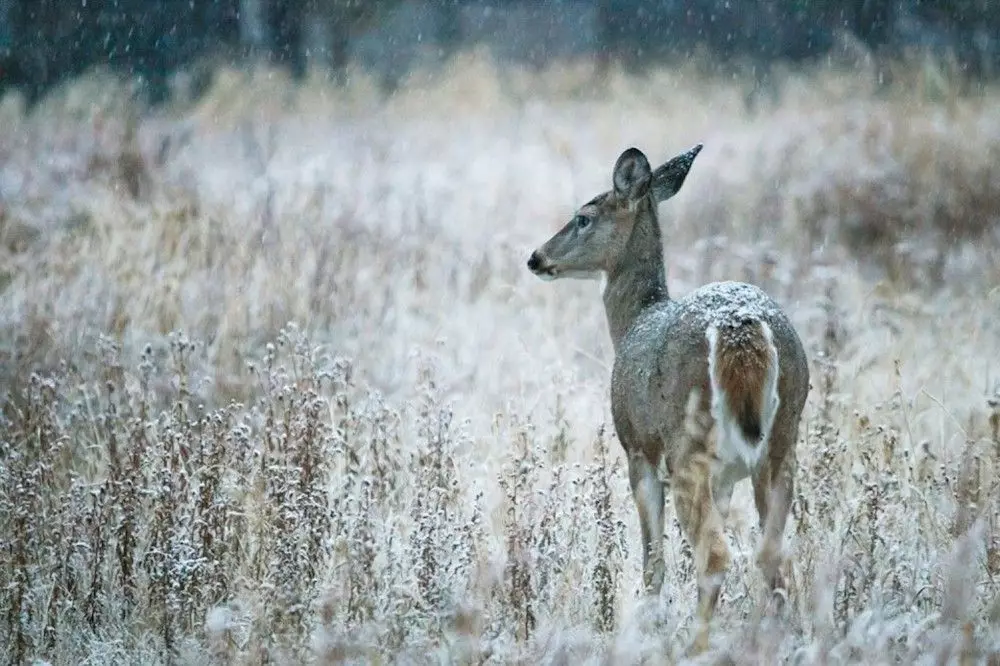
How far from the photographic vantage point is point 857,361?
8.95 meters

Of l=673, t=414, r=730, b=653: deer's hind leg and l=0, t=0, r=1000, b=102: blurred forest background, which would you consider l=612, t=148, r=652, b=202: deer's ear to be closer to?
l=673, t=414, r=730, b=653: deer's hind leg

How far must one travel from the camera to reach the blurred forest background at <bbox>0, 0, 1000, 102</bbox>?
20.6 metres

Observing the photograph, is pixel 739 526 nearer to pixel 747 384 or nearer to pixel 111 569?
pixel 747 384

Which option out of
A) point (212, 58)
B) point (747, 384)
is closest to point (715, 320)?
point (747, 384)

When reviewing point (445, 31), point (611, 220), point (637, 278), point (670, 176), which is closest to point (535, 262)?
point (611, 220)

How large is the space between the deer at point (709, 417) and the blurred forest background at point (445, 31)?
14128 millimetres

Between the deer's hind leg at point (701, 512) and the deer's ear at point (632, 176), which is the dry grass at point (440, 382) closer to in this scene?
the deer's hind leg at point (701, 512)

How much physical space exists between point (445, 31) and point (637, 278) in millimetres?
18763

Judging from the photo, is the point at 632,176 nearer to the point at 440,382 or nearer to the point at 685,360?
the point at 685,360

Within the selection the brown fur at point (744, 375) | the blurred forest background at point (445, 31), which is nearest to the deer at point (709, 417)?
the brown fur at point (744, 375)

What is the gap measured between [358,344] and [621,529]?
13.6ft

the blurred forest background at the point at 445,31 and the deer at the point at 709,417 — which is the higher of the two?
the blurred forest background at the point at 445,31

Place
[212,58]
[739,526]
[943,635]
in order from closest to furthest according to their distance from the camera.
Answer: [943,635]
[739,526]
[212,58]

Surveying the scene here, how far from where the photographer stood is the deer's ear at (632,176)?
6.52 m
